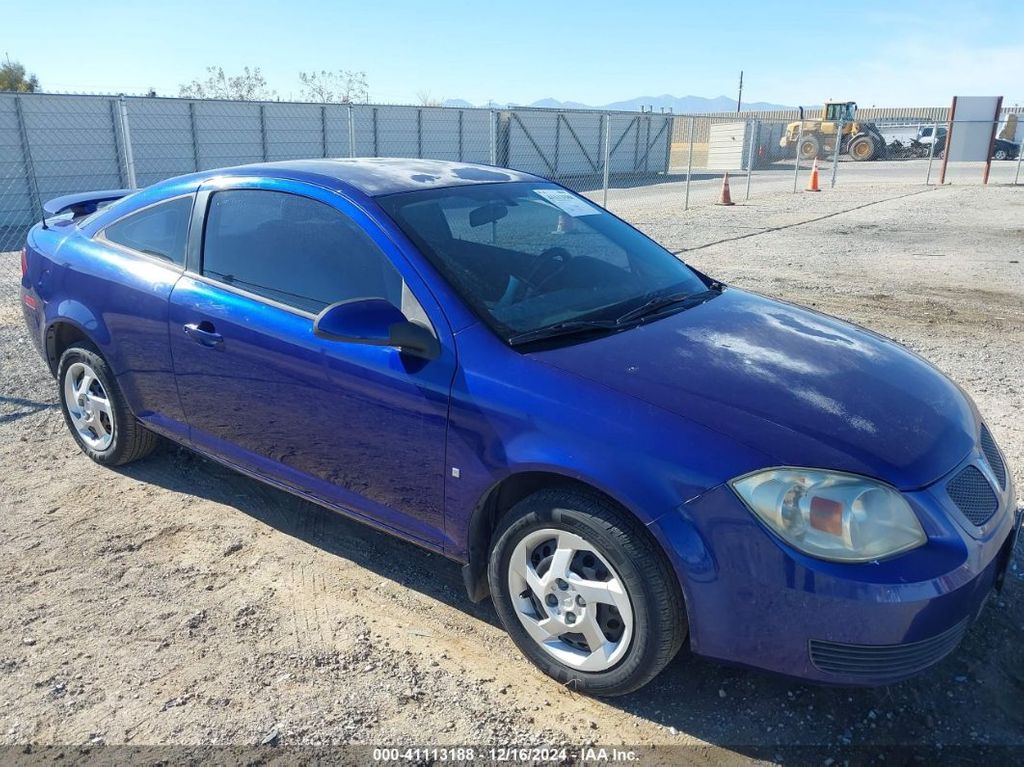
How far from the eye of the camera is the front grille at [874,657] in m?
2.27

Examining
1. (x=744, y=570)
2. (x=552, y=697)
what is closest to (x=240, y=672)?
(x=552, y=697)

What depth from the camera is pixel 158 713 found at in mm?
2611

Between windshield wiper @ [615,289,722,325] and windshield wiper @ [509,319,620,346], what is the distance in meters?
0.07

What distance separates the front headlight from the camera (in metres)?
2.24

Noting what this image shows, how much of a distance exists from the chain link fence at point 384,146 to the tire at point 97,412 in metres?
6.83

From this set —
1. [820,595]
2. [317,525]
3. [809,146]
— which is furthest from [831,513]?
[809,146]

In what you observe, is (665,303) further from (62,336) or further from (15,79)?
(15,79)

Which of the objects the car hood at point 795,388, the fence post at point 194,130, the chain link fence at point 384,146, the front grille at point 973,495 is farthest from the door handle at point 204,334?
the fence post at point 194,130

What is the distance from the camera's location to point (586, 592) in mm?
2568

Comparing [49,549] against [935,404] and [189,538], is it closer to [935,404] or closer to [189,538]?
[189,538]

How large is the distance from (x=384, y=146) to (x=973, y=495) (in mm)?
22809

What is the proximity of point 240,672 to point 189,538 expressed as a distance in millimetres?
1102

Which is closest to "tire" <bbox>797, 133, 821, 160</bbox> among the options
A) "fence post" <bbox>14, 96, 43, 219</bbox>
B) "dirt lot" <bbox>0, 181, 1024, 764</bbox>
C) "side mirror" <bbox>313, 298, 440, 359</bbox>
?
"fence post" <bbox>14, 96, 43, 219</bbox>

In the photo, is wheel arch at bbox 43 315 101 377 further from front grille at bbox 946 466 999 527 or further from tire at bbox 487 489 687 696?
front grille at bbox 946 466 999 527
